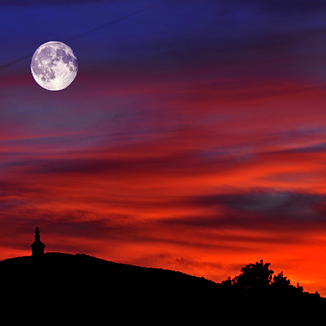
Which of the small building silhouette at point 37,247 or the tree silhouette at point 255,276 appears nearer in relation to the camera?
the small building silhouette at point 37,247

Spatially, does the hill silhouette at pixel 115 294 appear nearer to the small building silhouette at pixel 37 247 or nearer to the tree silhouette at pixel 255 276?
the small building silhouette at pixel 37 247

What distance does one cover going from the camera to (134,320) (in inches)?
1521

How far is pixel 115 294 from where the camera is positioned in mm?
42469

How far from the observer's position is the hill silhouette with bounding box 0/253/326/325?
3966 centimetres

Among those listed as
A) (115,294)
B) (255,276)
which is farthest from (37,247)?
(255,276)

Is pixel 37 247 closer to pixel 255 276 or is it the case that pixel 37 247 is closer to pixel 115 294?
pixel 115 294

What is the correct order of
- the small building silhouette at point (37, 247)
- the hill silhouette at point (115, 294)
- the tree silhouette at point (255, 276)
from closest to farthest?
the hill silhouette at point (115, 294)
the small building silhouette at point (37, 247)
the tree silhouette at point (255, 276)

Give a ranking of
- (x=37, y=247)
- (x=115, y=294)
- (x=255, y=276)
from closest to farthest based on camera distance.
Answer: (x=115, y=294)
(x=37, y=247)
(x=255, y=276)

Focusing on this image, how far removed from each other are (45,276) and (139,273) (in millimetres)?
7602

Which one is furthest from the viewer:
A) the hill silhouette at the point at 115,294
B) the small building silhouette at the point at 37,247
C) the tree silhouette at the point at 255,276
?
the tree silhouette at the point at 255,276

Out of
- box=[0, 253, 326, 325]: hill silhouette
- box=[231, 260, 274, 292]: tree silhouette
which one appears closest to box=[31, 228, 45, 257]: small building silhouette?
box=[0, 253, 326, 325]: hill silhouette

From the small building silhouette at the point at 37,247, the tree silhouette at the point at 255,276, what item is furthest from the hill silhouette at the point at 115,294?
the tree silhouette at the point at 255,276

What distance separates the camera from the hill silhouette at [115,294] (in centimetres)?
3966

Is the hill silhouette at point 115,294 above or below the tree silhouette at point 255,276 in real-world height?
below
